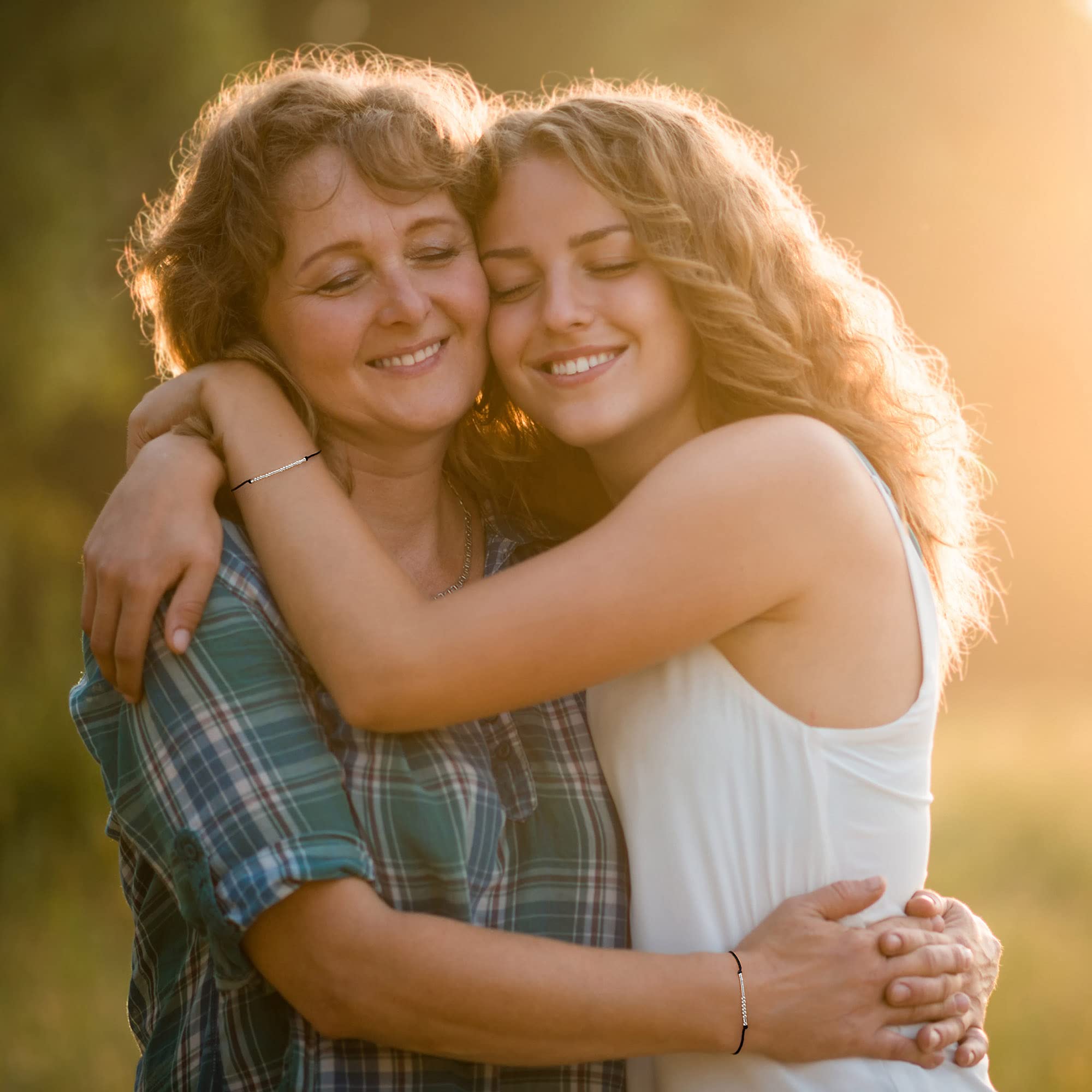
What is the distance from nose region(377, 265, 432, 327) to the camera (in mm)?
2014

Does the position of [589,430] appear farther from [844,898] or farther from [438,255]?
[844,898]

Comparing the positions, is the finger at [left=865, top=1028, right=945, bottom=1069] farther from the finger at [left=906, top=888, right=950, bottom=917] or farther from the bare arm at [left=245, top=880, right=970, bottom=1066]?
the finger at [left=906, top=888, right=950, bottom=917]

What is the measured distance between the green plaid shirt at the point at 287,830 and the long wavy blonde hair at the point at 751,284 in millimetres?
695

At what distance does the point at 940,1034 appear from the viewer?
177 centimetres

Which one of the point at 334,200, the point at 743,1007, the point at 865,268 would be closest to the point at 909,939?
the point at 743,1007

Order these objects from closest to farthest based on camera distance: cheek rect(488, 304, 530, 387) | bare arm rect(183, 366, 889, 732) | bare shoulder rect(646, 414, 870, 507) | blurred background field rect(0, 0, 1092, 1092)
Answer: bare arm rect(183, 366, 889, 732) → bare shoulder rect(646, 414, 870, 507) → cheek rect(488, 304, 530, 387) → blurred background field rect(0, 0, 1092, 1092)

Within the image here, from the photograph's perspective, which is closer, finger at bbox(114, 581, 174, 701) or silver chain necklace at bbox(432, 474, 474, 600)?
finger at bbox(114, 581, 174, 701)

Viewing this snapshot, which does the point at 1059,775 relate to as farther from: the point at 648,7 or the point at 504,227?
the point at 504,227

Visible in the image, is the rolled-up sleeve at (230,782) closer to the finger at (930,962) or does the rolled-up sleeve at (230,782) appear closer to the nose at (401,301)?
the nose at (401,301)

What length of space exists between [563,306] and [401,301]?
0.91 ft

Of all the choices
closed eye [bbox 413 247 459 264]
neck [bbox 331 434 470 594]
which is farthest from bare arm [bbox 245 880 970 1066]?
closed eye [bbox 413 247 459 264]

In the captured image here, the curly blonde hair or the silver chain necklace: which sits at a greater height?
the curly blonde hair

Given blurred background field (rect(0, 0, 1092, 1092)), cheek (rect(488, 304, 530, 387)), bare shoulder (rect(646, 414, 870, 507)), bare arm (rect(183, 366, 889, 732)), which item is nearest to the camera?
bare arm (rect(183, 366, 889, 732))

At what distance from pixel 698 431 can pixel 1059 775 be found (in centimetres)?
518
